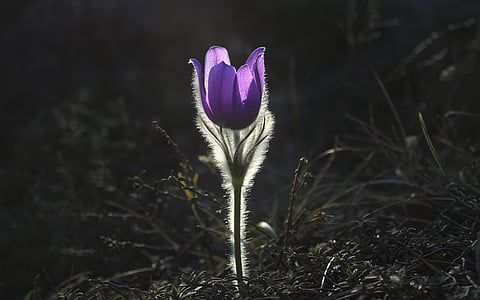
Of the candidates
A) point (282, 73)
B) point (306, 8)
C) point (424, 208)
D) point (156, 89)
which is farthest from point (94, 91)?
point (424, 208)

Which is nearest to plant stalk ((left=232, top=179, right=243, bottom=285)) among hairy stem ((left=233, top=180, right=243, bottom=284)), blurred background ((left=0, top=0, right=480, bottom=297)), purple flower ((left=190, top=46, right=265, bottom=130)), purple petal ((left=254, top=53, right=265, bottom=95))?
hairy stem ((left=233, top=180, right=243, bottom=284))

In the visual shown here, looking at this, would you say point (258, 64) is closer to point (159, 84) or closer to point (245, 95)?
point (245, 95)

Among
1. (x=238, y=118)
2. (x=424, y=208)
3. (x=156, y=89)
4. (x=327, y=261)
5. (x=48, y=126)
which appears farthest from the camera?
(x=156, y=89)

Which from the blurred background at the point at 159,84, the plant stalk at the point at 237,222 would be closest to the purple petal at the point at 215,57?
the plant stalk at the point at 237,222

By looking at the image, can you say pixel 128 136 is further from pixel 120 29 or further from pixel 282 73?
pixel 120 29

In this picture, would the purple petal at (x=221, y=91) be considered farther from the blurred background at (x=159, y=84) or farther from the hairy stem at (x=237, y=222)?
the blurred background at (x=159, y=84)

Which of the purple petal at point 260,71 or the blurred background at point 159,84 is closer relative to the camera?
the purple petal at point 260,71

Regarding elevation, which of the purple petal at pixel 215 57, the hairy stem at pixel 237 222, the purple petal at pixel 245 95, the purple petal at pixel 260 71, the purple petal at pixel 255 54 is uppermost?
the purple petal at pixel 215 57

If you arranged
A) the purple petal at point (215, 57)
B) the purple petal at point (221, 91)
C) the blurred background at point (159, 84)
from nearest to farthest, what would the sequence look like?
the purple petal at point (221, 91), the purple petal at point (215, 57), the blurred background at point (159, 84)
